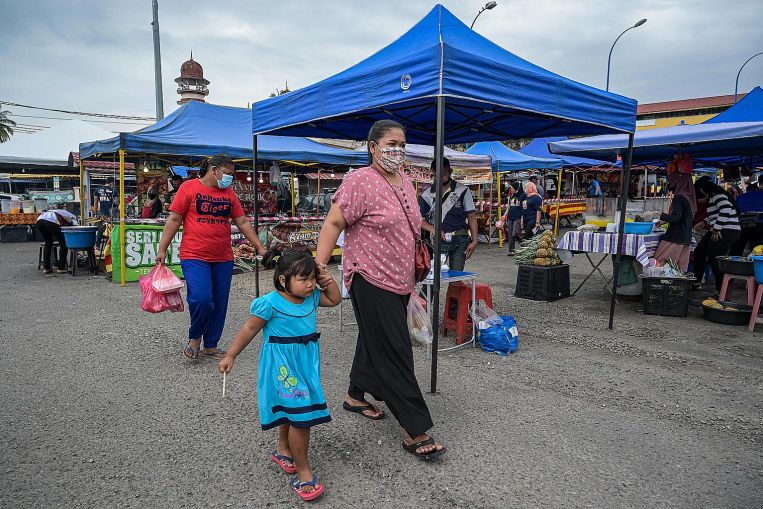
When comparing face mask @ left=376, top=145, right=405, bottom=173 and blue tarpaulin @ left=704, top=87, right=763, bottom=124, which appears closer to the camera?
face mask @ left=376, top=145, right=405, bottom=173

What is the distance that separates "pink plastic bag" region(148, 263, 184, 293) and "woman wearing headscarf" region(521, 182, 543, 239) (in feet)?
32.8

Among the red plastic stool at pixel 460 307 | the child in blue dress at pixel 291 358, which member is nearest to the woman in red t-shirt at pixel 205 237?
the child in blue dress at pixel 291 358

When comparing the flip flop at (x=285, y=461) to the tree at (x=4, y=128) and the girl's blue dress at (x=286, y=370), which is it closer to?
the girl's blue dress at (x=286, y=370)

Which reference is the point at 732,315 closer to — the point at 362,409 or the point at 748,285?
the point at 748,285

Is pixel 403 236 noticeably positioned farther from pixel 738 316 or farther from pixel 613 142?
pixel 613 142

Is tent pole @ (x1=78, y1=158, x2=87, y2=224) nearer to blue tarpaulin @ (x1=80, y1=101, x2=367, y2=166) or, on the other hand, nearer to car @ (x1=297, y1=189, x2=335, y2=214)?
blue tarpaulin @ (x1=80, y1=101, x2=367, y2=166)

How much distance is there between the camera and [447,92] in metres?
3.82

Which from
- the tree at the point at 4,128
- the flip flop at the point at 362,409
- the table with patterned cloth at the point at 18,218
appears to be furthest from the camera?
the tree at the point at 4,128

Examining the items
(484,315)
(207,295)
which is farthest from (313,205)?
(207,295)

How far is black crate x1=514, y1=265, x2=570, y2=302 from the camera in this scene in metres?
7.60

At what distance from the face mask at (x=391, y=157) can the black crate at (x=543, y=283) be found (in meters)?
5.16

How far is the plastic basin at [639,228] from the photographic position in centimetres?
724

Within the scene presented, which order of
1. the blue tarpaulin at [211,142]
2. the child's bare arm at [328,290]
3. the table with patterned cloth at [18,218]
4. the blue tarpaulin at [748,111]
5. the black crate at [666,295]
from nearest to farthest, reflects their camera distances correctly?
the child's bare arm at [328,290] → the black crate at [666,295] → the blue tarpaulin at [211,142] → the blue tarpaulin at [748,111] → the table with patterned cloth at [18,218]

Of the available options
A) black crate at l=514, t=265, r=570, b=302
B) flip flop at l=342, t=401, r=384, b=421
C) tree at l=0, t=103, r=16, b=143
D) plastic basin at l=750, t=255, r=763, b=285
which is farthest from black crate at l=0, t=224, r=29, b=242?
tree at l=0, t=103, r=16, b=143
